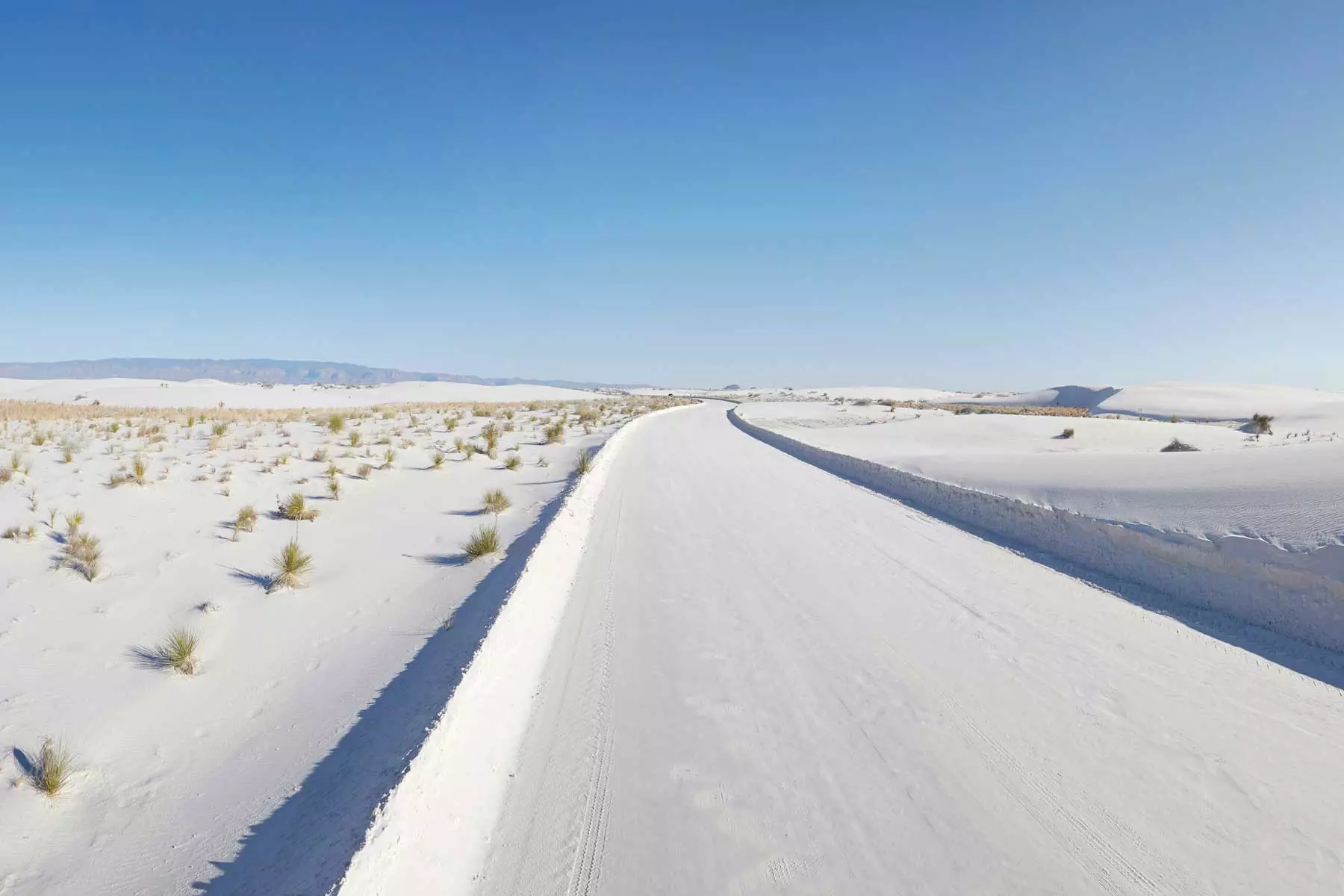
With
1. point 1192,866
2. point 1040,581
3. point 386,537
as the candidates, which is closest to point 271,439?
point 386,537

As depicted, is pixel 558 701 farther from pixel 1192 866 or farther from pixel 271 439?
pixel 271 439

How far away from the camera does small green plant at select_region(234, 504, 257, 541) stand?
7.43 m

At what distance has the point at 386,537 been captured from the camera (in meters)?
7.79

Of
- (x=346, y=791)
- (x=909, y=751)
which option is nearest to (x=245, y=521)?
(x=346, y=791)

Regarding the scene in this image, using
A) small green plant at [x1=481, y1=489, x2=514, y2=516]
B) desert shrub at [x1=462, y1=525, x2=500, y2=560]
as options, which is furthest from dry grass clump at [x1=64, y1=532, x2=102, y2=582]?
small green plant at [x1=481, y1=489, x2=514, y2=516]

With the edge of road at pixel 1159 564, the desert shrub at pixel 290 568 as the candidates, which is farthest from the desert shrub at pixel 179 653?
the edge of road at pixel 1159 564

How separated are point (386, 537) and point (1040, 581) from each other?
310 inches

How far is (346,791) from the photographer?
306cm

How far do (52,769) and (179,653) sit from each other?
135 cm

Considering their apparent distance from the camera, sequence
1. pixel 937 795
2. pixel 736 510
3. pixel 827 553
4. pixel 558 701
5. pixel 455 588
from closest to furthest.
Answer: pixel 937 795 < pixel 558 701 < pixel 455 588 < pixel 827 553 < pixel 736 510

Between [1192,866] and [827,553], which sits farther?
[827,553]

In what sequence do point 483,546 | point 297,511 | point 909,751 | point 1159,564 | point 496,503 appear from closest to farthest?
point 909,751
point 1159,564
point 483,546
point 297,511
point 496,503

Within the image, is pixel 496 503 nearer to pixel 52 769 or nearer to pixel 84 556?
pixel 84 556

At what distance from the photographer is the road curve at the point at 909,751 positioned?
259cm
